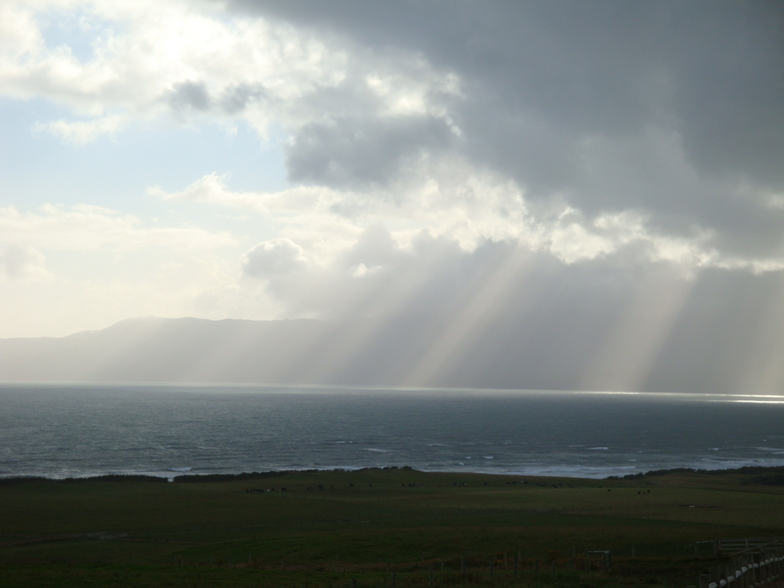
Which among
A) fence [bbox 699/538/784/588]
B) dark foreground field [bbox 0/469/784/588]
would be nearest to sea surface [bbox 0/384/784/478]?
dark foreground field [bbox 0/469/784/588]

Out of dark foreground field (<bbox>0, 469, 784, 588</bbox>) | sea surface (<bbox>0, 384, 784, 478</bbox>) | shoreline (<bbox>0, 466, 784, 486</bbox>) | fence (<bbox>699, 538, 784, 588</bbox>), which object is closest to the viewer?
fence (<bbox>699, 538, 784, 588</bbox>)

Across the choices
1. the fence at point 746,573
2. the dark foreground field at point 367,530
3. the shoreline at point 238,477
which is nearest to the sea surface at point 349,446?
the shoreline at point 238,477

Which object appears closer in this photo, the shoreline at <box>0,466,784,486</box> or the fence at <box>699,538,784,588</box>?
the fence at <box>699,538,784,588</box>

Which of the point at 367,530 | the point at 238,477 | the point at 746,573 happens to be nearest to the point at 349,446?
the point at 238,477

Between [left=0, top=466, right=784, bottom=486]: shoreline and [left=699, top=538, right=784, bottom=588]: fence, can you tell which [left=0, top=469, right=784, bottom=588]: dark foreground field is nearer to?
[left=0, top=466, right=784, bottom=486]: shoreline

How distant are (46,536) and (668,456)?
119 m

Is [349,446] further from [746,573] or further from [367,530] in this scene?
[746,573]

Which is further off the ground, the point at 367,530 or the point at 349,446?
the point at 367,530

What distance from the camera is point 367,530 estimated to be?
46.2m

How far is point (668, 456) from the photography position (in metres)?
126

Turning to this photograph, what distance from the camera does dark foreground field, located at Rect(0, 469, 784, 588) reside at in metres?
29.7

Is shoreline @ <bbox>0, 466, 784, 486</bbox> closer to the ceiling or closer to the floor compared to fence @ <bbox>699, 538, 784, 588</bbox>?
closer to the floor

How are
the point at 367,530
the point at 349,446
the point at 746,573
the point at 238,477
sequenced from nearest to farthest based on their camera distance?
the point at 746,573 < the point at 367,530 < the point at 238,477 < the point at 349,446

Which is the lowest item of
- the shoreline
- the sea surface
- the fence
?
the sea surface
